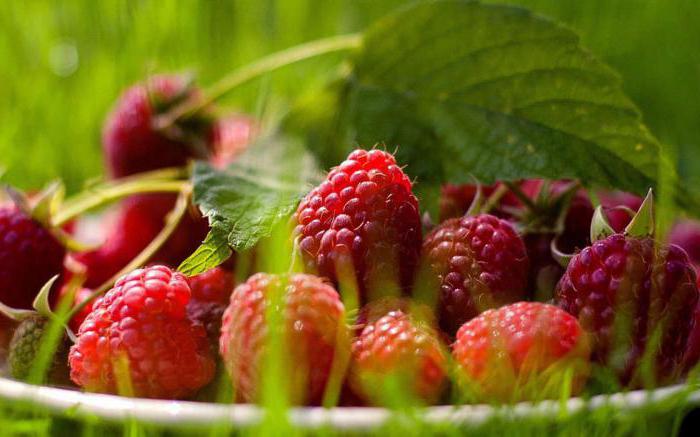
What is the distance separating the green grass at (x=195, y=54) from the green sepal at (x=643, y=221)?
0.59m

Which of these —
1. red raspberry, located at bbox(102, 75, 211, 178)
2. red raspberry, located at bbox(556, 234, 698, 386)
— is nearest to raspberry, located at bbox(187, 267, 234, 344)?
red raspberry, located at bbox(556, 234, 698, 386)

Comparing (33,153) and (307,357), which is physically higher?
(307,357)

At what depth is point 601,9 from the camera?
1277mm

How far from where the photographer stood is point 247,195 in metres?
0.67

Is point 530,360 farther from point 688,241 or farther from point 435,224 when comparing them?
point 688,241

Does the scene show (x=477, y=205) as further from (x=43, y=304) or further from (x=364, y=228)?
(x=43, y=304)

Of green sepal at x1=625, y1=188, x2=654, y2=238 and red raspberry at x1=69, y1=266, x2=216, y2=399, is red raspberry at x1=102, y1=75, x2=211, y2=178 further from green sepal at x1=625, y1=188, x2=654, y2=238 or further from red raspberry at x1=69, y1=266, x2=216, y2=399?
green sepal at x1=625, y1=188, x2=654, y2=238

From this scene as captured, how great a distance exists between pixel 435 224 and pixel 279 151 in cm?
25

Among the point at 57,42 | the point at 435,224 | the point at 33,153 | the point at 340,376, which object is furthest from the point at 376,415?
the point at 57,42

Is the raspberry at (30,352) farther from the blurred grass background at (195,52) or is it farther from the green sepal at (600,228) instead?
the blurred grass background at (195,52)

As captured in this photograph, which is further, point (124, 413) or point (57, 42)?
point (57, 42)

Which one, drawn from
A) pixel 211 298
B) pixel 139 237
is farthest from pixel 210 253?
pixel 139 237

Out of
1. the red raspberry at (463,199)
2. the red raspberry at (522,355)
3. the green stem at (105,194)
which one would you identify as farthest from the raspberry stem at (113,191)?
the red raspberry at (522,355)

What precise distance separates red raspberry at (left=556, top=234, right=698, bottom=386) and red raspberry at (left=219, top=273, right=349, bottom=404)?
0.15 m
